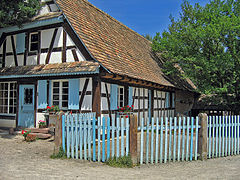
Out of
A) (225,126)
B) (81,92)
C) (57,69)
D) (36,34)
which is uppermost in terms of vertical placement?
(36,34)

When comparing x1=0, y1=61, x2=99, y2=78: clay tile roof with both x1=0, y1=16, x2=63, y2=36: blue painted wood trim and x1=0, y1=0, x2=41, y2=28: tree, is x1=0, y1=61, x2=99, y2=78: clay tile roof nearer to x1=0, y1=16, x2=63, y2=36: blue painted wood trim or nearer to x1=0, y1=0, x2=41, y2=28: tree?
x1=0, y1=16, x2=63, y2=36: blue painted wood trim

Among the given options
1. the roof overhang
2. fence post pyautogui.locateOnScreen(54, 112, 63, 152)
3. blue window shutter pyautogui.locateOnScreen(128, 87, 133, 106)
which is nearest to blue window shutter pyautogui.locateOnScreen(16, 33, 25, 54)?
the roof overhang

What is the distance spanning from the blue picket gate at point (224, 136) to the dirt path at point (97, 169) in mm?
326

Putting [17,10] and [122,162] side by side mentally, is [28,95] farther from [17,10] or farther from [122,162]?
[122,162]

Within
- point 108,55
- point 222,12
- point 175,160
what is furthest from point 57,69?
point 222,12

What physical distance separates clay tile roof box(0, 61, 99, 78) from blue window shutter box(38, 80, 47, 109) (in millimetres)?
582

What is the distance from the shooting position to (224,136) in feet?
24.0

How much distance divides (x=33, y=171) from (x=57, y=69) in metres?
5.43

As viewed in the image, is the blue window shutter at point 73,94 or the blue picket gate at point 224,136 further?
the blue window shutter at point 73,94

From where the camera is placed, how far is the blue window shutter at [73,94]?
9.70 meters

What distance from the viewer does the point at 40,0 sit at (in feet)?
35.8

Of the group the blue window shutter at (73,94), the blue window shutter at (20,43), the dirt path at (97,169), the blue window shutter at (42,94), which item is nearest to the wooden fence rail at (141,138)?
the dirt path at (97,169)

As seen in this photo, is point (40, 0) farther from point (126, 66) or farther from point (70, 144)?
point (70, 144)

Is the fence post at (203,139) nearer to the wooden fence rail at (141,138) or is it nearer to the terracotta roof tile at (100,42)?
the wooden fence rail at (141,138)
